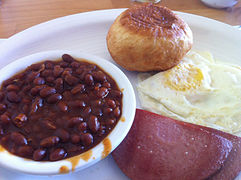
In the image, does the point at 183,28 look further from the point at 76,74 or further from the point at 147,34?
the point at 76,74

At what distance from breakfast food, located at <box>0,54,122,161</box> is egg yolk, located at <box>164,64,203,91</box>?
529mm

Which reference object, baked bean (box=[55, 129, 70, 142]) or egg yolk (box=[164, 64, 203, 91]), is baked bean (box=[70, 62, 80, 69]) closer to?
baked bean (box=[55, 129, 70, 142])

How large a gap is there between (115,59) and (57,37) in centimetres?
75

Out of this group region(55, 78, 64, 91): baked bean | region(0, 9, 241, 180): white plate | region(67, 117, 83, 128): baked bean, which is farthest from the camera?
region(0, 9, 241, 180): white plate

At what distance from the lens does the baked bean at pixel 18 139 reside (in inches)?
48.8

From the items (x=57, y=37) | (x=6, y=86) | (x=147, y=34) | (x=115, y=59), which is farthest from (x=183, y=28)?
(x=6, y=86)

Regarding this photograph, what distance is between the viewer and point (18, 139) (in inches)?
48.8

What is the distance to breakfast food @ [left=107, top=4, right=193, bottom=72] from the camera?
1854 mm

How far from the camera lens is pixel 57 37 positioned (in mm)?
2354

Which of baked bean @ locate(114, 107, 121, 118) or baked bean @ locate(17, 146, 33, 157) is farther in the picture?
baked bean @ locate(114, 107, 121, 118)

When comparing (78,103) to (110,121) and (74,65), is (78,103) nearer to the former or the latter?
(110,121)

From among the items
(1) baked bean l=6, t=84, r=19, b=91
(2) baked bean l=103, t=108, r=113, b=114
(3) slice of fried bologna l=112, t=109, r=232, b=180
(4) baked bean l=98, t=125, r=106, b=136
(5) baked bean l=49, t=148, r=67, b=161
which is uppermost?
(1) baked bean l=6, t=84, r=19, b=91

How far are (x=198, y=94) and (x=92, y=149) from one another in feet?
3.29

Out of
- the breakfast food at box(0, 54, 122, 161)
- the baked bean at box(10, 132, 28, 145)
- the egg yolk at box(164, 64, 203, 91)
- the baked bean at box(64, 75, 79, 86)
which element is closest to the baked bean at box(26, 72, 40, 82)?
the breakfast food at box(0, 54, 122, 161)
